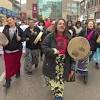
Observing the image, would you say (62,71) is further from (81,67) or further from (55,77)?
(81,67)

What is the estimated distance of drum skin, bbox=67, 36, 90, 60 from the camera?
24.7ft

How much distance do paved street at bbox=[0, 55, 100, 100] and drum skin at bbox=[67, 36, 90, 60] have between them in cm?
114

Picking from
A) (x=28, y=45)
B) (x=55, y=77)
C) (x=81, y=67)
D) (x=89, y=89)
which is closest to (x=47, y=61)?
(x=55, y=77)

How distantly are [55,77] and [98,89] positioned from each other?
7.25 ft

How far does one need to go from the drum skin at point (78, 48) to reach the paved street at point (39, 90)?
3.74 feet

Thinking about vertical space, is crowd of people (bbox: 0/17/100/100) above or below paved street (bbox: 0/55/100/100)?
above

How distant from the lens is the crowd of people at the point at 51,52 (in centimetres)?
744

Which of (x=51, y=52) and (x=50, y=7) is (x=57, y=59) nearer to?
(x=51, y=52)

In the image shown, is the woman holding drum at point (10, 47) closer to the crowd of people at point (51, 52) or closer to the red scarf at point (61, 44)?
the crowd of people at point (51, 52)

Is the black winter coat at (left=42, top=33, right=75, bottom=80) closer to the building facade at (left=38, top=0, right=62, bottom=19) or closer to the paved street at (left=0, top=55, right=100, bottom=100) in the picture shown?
the paved street at (left=0, top=55, right=100, bottom=100)

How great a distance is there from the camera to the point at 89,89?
9461mm

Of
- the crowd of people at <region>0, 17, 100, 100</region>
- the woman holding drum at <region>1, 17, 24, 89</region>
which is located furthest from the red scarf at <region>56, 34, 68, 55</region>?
the woman holding drum at <region>1, 17, 24, 89</region>

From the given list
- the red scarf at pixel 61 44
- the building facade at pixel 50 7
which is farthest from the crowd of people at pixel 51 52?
the building facade at pixel 50 7

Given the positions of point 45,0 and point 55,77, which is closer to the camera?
point 55,77
